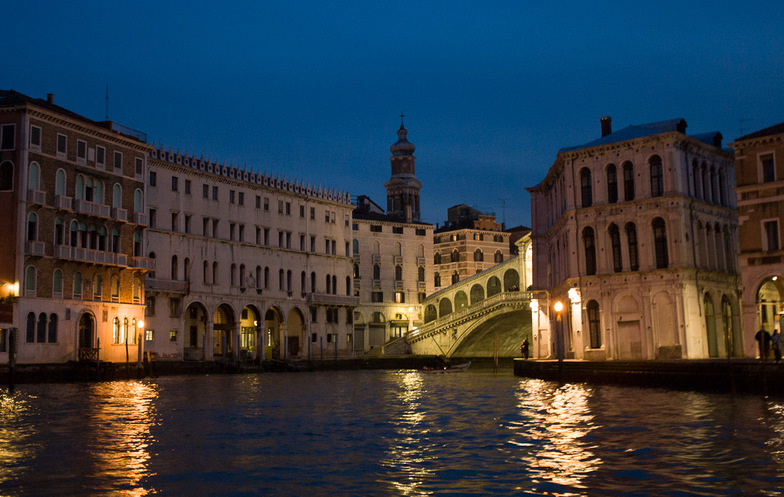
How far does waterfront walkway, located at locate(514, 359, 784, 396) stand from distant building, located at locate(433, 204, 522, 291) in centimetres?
5224

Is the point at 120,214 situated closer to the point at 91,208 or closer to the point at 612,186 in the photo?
the point at 91,208


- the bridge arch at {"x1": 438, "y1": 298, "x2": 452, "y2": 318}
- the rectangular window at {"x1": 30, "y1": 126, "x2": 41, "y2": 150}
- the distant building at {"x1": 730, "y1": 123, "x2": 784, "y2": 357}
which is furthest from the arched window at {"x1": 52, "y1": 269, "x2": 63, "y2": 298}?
the bridge arch at {"x1": 438, "y1": 298, "x2": 452, "y2": 318}

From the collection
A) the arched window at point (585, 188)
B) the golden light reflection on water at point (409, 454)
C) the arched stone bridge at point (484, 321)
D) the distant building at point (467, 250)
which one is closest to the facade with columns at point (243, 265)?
the arched stone bridge at point (484, 321)

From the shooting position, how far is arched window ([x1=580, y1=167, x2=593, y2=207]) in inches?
1639

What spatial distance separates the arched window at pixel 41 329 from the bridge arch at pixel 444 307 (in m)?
41.7

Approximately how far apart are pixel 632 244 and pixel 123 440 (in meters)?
29.5

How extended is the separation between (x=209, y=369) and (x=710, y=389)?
35066 mm

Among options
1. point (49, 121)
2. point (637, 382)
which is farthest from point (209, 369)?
point (637, 382)

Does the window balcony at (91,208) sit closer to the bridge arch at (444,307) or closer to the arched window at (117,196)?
the arched window at (117,196)

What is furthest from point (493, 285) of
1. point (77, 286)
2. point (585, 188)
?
point (77, 286)

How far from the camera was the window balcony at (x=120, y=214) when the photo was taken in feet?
158

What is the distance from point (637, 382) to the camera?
3098cm

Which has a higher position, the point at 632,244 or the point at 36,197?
the point at 36,197

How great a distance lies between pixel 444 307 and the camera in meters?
80.2
